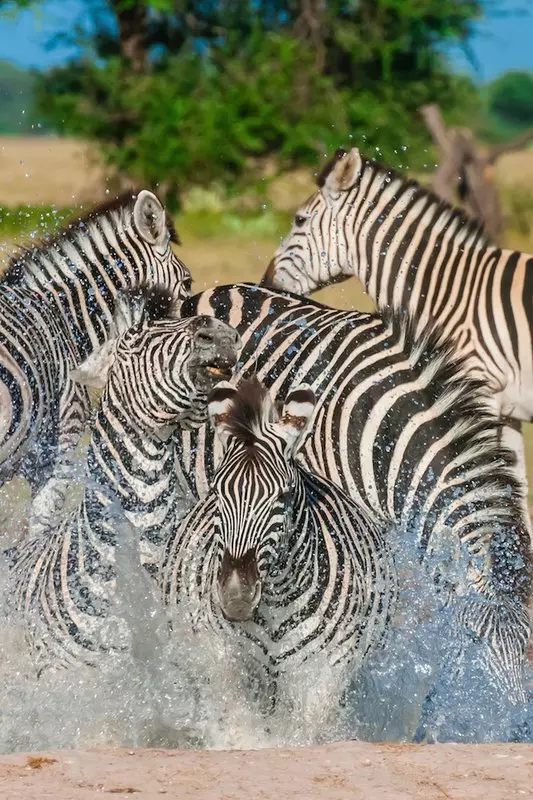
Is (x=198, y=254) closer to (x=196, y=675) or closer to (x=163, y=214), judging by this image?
(x=163, y=214)

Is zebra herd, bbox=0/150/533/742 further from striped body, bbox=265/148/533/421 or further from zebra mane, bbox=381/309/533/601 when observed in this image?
striped body, bbox=265/148/533/421

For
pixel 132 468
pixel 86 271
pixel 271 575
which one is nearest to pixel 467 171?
pixel 86 271

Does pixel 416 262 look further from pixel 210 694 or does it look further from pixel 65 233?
pixel 210 694

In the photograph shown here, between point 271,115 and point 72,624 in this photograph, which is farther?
point 271,115

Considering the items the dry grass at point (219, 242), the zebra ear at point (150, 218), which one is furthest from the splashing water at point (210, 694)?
the dry grass at point (219, 242)

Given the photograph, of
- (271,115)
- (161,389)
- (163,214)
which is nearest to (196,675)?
(161,389)

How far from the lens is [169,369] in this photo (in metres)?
4.66

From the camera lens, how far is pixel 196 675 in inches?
175

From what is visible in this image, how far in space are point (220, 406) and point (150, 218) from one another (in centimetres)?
266

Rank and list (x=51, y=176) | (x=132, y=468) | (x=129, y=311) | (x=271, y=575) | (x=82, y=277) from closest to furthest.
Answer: (x=271, y=575) < (x=132, y=468) < (x=129, y=311) < (x=82, y=277) < (x=51, y=176)

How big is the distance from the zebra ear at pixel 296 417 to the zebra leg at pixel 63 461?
173 centimetres

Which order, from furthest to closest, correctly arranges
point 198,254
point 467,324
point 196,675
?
point 198,254, point 467,324, point 196,675

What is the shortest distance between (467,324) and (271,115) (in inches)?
525

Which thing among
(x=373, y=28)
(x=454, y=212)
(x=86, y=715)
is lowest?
(x=86, y=715)
